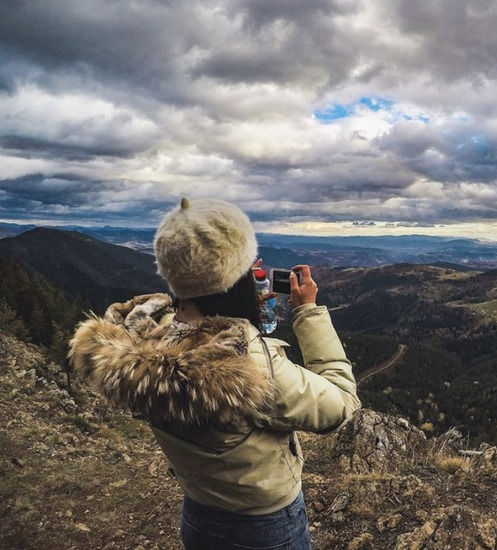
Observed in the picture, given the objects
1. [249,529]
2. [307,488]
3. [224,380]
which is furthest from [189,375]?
[307,488]

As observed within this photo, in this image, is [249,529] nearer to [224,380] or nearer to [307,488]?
[224,380]

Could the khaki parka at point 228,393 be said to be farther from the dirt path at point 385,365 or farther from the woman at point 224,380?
the dirt path at point 385,365

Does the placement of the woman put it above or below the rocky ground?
above

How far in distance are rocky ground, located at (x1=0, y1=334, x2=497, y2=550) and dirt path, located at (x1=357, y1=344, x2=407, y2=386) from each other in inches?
5111

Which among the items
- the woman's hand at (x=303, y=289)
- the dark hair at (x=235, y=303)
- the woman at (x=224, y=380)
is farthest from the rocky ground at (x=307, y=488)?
the dark hair at (x=235, y=303)

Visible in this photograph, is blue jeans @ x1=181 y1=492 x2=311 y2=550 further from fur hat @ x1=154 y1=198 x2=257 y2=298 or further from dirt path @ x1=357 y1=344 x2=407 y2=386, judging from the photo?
dirt path @ x1=357 y1=344 x2=407 y2=386

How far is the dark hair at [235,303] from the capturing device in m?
2.59

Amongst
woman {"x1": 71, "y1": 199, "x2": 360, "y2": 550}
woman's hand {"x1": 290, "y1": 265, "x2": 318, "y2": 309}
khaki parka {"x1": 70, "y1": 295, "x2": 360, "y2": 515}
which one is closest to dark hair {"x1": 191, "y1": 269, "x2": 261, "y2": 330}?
woman {"x1": 71, "y1": 199, "x2": 360, "y2": 550}

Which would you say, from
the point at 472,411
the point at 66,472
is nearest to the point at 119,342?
the point at 66,472

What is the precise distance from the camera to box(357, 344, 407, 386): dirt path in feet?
468

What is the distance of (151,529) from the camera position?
308 inches

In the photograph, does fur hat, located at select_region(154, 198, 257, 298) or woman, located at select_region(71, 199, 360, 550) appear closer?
woman, located at select_region(71, 199, 360, 550)

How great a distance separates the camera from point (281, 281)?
2957 millimetres

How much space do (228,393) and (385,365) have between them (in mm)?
165831
